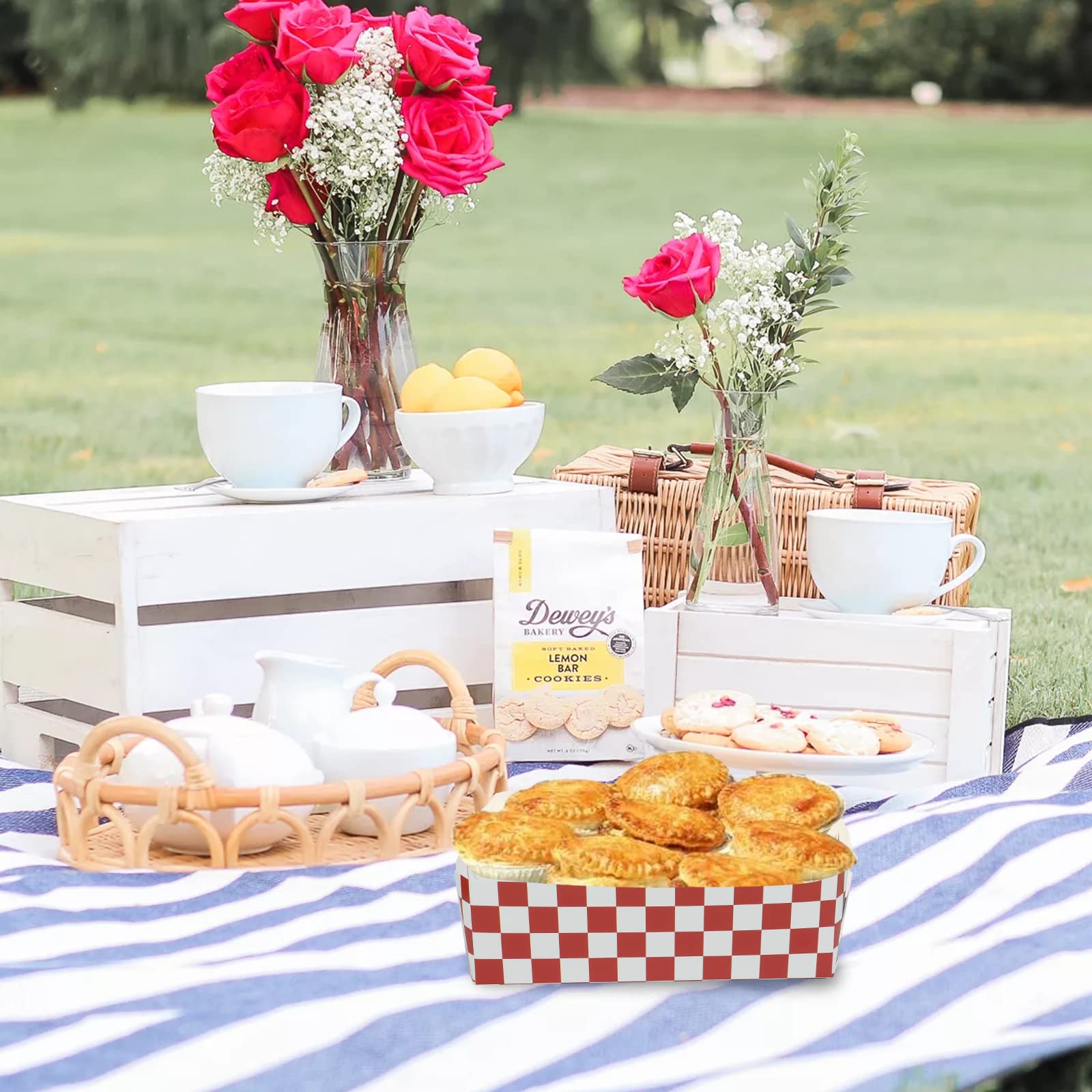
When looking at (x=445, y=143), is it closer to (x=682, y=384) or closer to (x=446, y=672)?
(x=682, y=384)

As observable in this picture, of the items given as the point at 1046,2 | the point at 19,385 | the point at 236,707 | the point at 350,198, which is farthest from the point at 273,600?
the point at 1046,2

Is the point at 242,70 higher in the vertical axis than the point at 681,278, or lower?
higher

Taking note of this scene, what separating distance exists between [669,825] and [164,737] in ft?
1.76

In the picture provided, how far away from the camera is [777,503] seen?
2.45 m

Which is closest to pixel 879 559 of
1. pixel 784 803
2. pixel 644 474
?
pixel 644 474

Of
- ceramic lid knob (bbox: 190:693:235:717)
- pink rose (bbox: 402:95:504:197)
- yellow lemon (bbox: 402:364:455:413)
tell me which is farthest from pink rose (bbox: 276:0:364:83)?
ceramic lid knob (bbox: 190:693:235:717)

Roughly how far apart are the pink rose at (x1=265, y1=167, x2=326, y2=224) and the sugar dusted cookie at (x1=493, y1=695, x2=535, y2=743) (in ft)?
2.45

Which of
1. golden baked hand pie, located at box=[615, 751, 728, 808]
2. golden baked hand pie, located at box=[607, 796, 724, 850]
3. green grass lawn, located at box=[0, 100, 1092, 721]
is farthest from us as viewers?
green grass lawn, located at box=[0, 100, 1092, 721]

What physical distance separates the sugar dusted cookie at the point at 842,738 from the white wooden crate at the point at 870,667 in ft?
0.74

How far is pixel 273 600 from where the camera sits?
224 cm

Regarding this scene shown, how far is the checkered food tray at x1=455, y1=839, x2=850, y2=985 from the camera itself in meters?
1.38

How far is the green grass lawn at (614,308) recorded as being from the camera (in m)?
4.49

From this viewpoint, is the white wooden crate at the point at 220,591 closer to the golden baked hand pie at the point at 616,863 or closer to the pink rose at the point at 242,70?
the pink rose at the point at 242,70

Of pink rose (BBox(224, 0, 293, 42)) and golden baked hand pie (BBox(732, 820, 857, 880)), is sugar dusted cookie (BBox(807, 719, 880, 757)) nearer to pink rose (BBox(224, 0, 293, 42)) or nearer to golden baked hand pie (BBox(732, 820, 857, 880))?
golden baked hand pie (BBox(732, 820, 857, 880))
